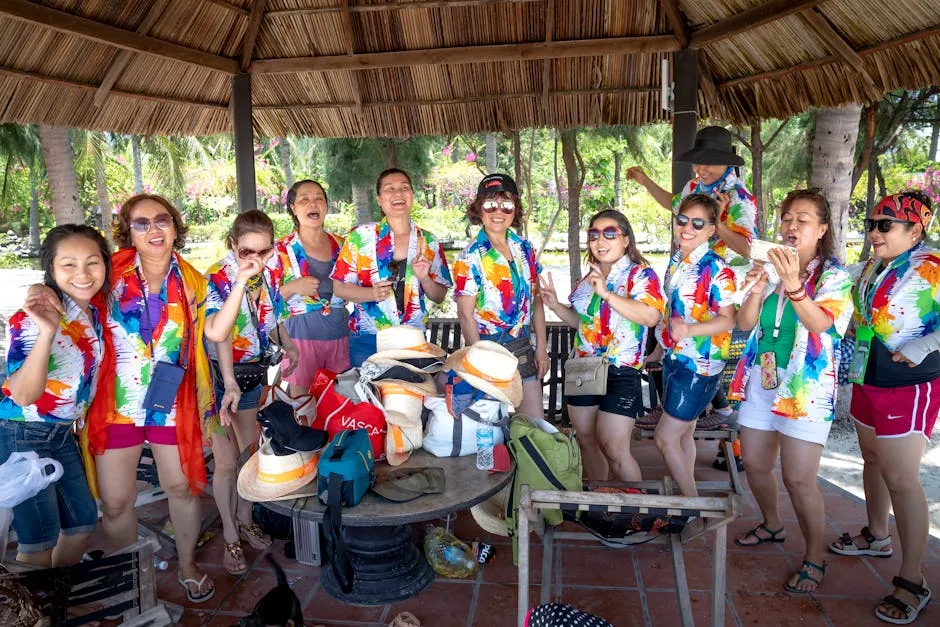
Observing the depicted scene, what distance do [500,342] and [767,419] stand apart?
1.35 metres

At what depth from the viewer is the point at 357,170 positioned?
11.5 meters

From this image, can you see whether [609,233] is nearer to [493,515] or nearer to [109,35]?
[493,515]

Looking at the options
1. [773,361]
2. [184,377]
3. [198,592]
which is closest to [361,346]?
[184,377]

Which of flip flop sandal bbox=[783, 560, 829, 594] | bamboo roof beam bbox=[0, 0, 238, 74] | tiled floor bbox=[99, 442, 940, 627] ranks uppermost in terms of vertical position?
bamboo roof beam bbox=[0, 0, 238, 74]

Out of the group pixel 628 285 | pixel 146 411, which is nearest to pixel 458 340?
pixel 628 285

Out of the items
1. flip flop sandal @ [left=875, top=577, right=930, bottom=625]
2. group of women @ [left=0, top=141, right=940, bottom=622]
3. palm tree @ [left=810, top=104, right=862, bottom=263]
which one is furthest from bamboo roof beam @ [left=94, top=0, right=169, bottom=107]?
flip flop sandal @ [left=875, top=577, right=930, bottom=625]

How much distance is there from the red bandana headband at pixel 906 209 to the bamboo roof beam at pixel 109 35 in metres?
4.82

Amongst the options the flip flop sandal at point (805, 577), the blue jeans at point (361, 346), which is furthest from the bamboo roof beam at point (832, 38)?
the blue jeans at point (361, 346)

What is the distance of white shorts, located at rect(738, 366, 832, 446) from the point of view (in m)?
2.95

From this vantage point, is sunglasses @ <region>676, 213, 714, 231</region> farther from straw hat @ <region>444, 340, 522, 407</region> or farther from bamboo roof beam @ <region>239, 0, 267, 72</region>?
bamboo roof beam @ <region>239, 0, 267, 72</region>

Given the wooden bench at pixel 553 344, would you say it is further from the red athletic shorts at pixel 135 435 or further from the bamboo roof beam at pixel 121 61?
the bamboo roof beam at pixel 121 61

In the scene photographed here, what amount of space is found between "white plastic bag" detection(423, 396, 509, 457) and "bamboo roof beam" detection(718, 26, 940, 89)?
3.48 meters

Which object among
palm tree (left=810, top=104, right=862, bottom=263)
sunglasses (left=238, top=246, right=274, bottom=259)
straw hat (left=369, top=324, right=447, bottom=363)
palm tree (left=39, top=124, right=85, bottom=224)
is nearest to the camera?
straw hat (left=369, top=324, right=447, bottom=363)

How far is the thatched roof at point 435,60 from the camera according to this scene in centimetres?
443
